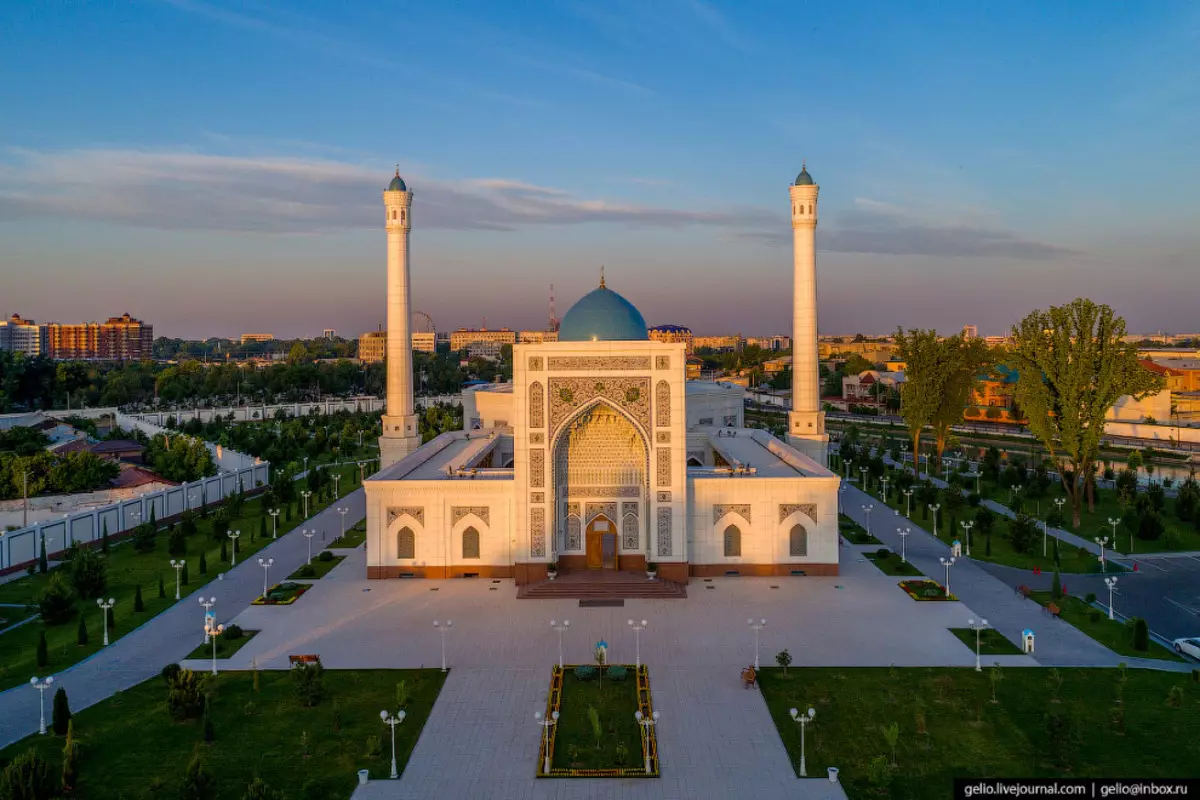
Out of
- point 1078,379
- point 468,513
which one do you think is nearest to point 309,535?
point 468,513

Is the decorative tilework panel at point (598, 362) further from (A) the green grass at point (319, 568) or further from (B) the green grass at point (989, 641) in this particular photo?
(B) the green grass at point (989, 641)

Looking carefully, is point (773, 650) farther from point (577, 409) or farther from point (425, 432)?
point (425, 432)

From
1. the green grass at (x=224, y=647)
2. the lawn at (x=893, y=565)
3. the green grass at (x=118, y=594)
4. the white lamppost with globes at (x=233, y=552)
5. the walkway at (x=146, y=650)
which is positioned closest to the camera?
the walkway at (x=146, y=650)

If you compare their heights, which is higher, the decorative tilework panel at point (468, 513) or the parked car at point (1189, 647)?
the decorative tilework panel at point (468, 513)

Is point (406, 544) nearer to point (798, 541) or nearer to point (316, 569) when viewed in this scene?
point (316, 569)

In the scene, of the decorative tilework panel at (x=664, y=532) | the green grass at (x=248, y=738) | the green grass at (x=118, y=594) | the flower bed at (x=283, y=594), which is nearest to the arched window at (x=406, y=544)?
the flower bed at (x=283, y=594)

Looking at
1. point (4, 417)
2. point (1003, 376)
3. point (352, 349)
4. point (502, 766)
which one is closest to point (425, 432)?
point (4, 417)
